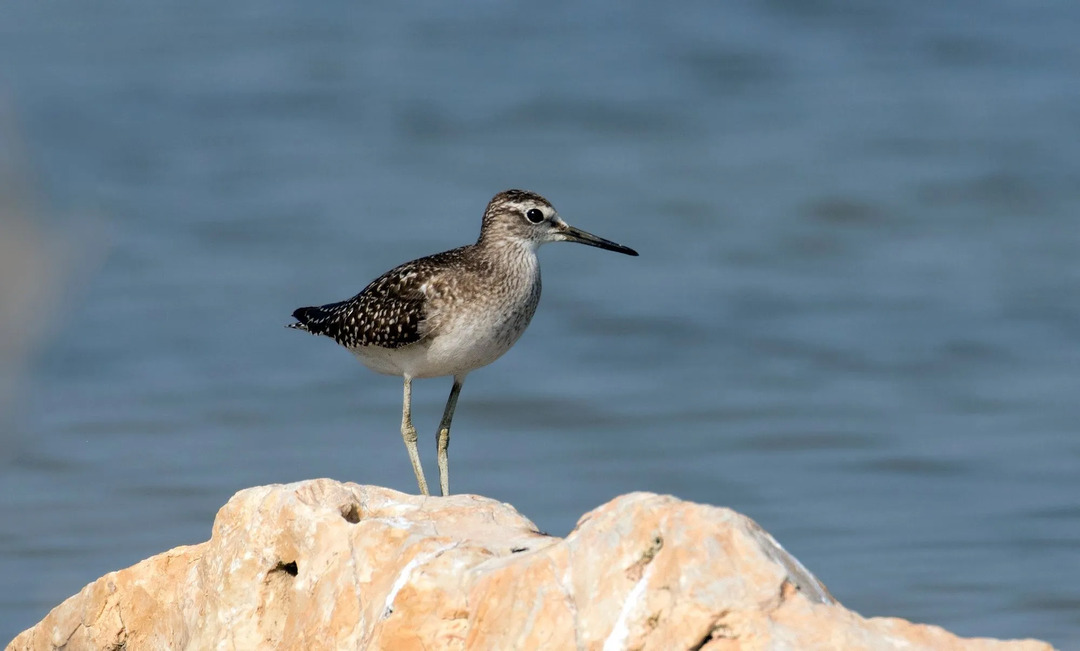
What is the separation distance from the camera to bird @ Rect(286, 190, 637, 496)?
33.9 feet

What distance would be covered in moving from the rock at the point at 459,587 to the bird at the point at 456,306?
109 inches

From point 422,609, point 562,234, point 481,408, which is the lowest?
point 481,408

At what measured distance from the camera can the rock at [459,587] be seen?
5.43 m

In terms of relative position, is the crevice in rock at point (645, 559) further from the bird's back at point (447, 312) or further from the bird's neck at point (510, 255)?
the bird's neck at point (510, 255)

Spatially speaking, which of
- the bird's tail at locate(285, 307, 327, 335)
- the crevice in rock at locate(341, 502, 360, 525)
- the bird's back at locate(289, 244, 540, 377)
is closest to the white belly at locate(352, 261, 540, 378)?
the bird's back at locate(289, 244, 540, 377)

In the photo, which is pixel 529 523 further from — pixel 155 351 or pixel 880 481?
pixel 155 351

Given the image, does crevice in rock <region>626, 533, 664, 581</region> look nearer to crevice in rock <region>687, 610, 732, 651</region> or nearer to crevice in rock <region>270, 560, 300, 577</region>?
crevice in rock <region>687, 610, 732, 651</region>

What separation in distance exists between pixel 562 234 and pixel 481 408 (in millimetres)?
4338

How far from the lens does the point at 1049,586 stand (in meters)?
11.5

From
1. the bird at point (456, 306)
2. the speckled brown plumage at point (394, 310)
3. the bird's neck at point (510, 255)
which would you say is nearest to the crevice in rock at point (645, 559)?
the bird at point (456, 306)

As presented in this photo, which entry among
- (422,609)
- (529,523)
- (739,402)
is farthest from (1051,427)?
(422,609)

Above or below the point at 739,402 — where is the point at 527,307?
above

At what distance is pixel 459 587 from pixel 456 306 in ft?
13.6

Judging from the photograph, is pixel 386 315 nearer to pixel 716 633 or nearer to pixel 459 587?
pixel 459 587
